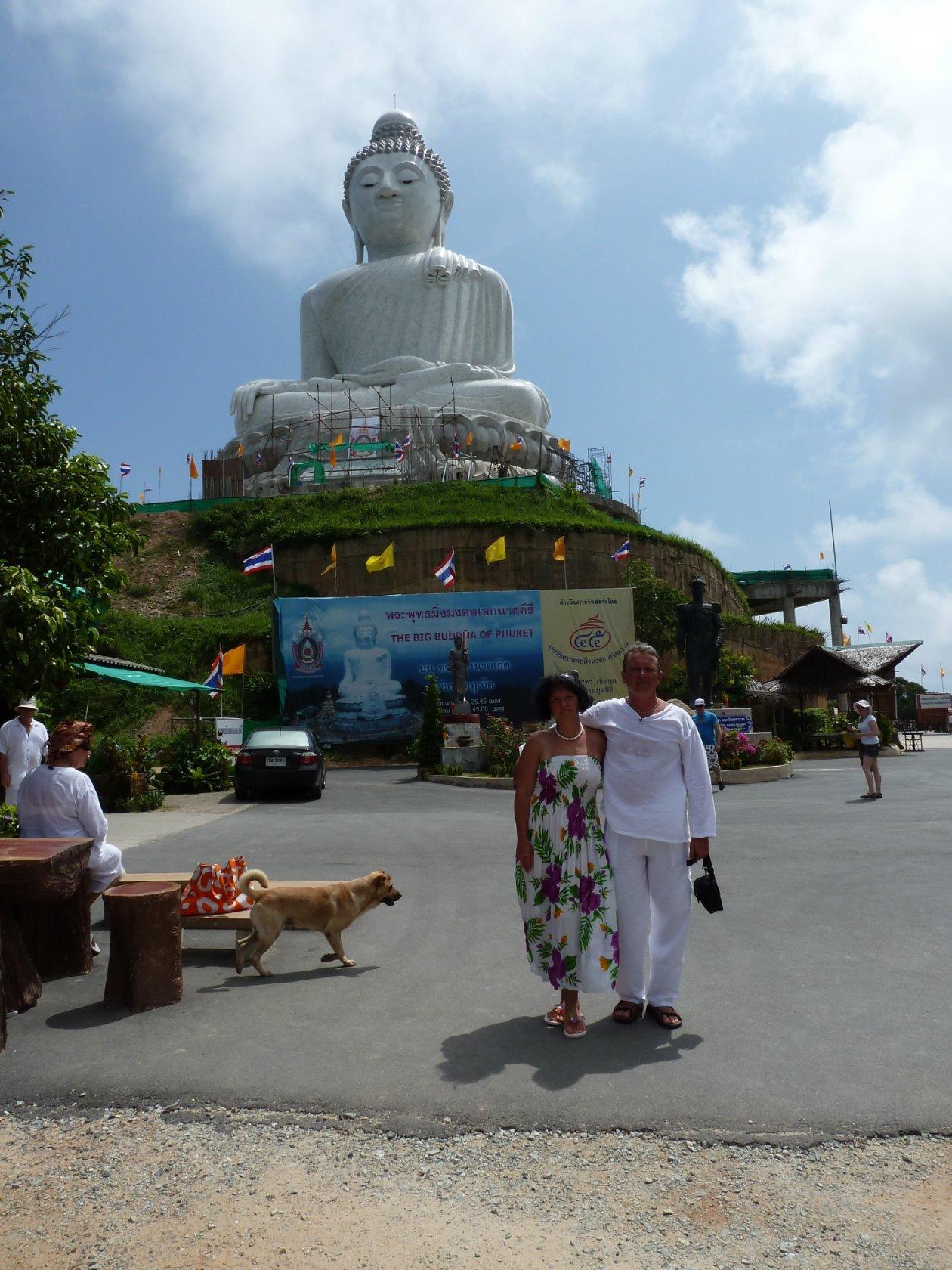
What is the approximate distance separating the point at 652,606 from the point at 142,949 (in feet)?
86.9

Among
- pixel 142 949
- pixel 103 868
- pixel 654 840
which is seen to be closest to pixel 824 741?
pixel 103 868

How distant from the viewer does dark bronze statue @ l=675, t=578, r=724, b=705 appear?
1655 centimetres

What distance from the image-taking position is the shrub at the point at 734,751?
16719 millimetres

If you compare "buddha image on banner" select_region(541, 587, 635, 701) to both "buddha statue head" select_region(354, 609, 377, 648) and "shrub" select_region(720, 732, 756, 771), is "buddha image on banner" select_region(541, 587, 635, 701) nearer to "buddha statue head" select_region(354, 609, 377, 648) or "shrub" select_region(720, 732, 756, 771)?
"buddha statue head" select_region(354, 609, 377, 648)

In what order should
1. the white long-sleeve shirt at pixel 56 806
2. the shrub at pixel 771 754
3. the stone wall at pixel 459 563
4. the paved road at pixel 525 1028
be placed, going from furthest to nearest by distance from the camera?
the stone wall at pixel 459 563 < the shrub at pixel 771 754 < the white long-sleeve shirt at pixel 56 806 < the paved road at pixel 525 1028

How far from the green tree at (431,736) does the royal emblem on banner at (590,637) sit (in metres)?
6.00

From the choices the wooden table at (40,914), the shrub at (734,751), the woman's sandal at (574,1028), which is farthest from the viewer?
the shrub at (734,751)

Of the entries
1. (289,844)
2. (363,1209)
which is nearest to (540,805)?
(363,1209)

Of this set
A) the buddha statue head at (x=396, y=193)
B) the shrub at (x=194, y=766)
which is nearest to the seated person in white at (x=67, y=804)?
the shrub at (x=194, y=766)

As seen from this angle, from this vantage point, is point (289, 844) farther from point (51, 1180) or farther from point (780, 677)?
point (780, 677)

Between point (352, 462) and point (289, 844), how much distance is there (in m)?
28.4

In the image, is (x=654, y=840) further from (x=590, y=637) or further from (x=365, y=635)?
(x=590, y=637)

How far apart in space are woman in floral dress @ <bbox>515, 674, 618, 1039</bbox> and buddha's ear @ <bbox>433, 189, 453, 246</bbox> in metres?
39.2

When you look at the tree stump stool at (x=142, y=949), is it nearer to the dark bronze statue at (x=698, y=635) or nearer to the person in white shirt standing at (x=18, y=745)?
the person in white shirt standing at (x=18, y=745)
